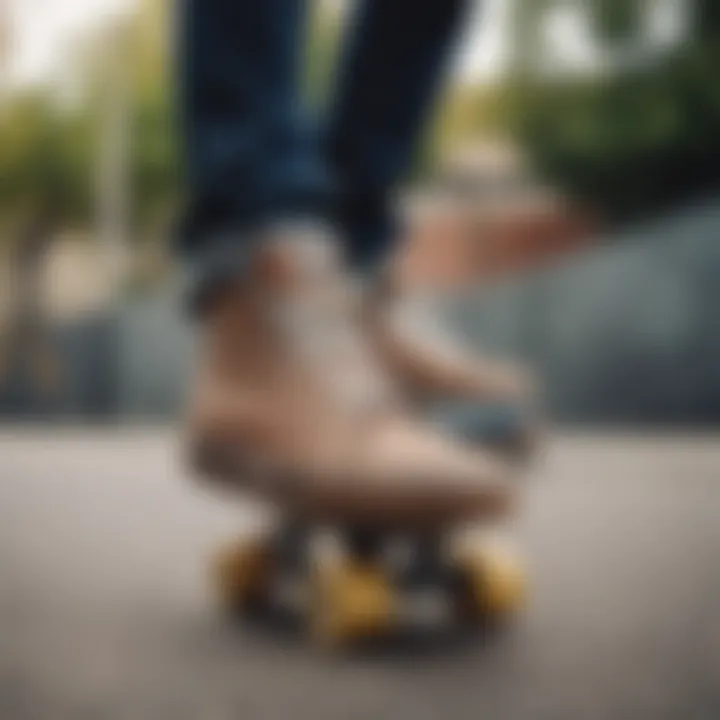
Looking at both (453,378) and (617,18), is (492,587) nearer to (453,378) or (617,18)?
(453,378)

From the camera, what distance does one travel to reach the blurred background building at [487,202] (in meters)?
0.44

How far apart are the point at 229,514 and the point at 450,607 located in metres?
0.09

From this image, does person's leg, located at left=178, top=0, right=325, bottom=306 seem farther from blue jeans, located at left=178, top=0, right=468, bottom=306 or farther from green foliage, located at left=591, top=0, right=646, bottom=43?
green foliage, located at left=591, top=0, right=646, bottom=43


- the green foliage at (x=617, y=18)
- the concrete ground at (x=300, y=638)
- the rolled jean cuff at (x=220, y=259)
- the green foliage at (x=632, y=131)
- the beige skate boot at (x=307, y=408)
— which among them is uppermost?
the green foliage at (x=617, y=18)

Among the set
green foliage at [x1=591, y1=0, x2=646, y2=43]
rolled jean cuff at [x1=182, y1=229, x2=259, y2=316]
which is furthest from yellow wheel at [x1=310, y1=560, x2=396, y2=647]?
green foliage at [x1=591, y1=0, x2=646, y2=43]

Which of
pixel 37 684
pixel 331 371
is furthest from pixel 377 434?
pixel 37 684

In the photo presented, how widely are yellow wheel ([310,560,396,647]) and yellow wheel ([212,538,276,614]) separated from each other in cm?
2

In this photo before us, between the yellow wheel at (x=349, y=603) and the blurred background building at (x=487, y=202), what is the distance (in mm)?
91

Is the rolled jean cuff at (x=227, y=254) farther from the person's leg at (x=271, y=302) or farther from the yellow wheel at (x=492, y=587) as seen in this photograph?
the yellow wheel at (x=492, y=587)

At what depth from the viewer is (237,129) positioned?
451mm

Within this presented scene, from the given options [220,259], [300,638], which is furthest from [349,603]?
[220,259]

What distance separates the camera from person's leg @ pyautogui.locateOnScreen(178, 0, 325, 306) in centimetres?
45

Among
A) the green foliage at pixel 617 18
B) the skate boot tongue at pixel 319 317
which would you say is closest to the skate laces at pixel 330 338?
the skate boot tongue at pixel 319 317

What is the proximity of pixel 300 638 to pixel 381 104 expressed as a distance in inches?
7.7
